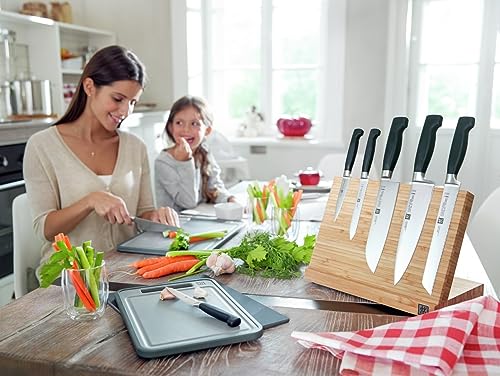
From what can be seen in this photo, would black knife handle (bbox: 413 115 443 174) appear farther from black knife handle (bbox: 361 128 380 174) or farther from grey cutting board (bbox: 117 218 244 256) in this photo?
grey cutting board (bbox: 117 218 244 256)

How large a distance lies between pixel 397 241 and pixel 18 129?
2.29 metres

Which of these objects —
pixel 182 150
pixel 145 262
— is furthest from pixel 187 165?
pixel 145 262

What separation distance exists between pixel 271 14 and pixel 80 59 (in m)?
1.44

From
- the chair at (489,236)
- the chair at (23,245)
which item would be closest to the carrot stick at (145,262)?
the chair at (23,245)

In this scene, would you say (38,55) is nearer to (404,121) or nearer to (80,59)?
(80,59)

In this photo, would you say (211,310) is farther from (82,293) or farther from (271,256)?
(271,256)

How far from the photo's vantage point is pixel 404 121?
1.00 meters

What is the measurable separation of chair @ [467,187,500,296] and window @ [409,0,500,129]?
1948 millimetres

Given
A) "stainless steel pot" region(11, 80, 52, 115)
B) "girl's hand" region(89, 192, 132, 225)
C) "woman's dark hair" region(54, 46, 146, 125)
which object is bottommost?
"girl's hand" region(89, 192, 132, 225)

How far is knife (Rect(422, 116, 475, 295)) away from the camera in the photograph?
0.89 metres

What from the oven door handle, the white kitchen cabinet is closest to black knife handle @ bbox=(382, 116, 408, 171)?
the oven door handle

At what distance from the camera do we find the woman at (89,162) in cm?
163

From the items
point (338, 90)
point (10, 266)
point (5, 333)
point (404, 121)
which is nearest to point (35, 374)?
point (5, 333)

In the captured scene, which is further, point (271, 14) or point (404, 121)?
point (271, 14)
